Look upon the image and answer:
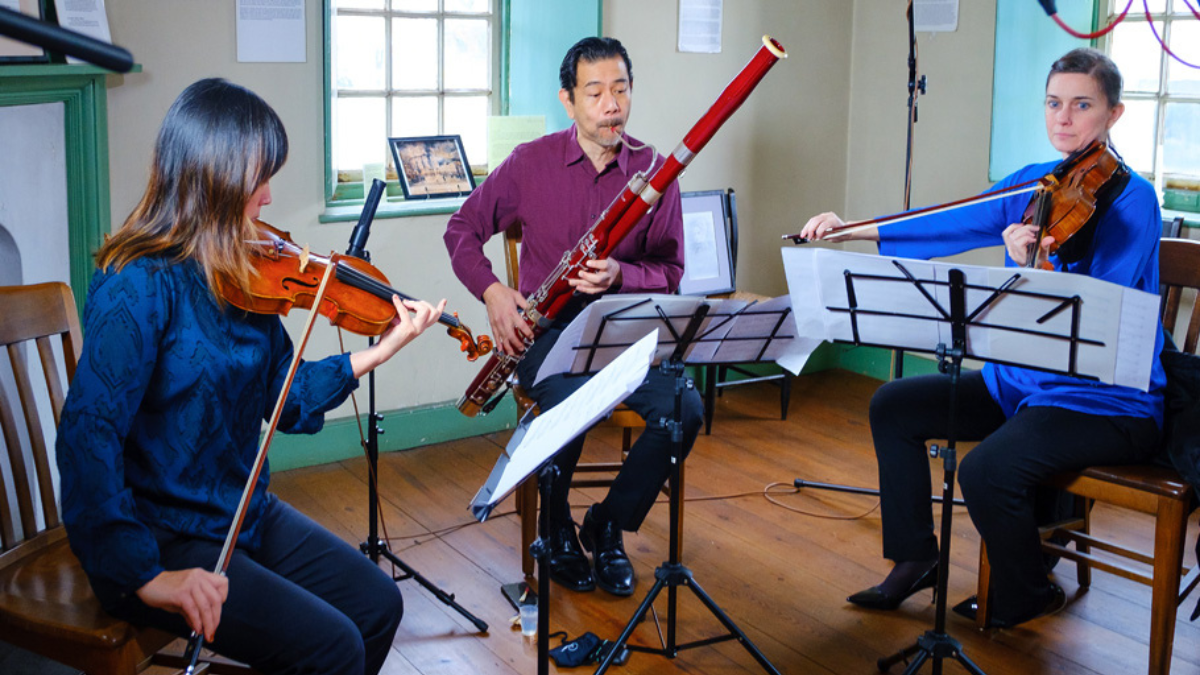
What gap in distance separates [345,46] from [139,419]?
2239 mm

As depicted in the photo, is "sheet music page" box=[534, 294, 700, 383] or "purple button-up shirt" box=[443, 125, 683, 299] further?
"purple button-up shirt" box=[443, 125, 683, 299]

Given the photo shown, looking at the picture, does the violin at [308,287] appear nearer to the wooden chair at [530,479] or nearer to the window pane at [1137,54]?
the wooden chair at [530,479]

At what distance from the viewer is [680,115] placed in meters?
4.21

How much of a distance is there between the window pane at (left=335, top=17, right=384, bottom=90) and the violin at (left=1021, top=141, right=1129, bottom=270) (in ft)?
7.22

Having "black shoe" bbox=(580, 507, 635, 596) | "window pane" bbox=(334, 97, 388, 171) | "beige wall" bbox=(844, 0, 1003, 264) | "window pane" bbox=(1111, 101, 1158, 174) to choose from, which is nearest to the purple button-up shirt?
"black shoe" bbox=(580, 507, 635, 596)

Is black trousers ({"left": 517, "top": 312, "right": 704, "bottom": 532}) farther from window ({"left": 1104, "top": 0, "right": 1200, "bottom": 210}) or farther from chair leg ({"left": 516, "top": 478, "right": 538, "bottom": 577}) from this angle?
window ({"left": 1104, "top": 0, "right": 1200, "bottom": 210})

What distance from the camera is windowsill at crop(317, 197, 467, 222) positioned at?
3.48m

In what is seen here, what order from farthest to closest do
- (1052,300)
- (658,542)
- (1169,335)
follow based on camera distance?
(658,542), (1169,335), (1052,300)

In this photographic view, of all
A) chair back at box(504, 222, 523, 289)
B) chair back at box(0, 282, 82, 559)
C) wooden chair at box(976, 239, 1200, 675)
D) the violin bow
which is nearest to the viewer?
the violin bow

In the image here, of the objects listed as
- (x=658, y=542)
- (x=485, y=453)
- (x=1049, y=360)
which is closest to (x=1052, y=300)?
(x=1049, y=360)

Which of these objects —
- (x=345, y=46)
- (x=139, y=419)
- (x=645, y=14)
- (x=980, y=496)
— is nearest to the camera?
(x=139, y=419)

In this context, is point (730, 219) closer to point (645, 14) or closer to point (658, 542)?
point (645, 14)

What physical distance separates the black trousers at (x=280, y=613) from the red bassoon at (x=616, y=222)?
→ 993 mm

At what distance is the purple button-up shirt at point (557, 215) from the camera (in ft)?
9.58
